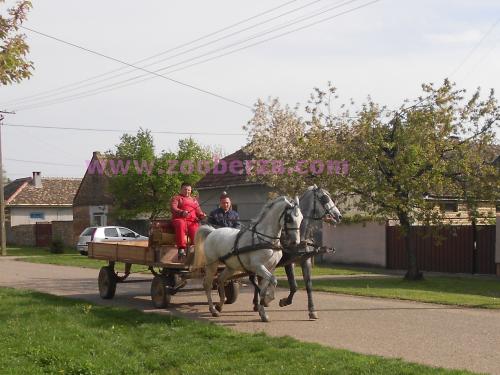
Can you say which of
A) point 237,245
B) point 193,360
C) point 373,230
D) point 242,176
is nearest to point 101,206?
point 242,176

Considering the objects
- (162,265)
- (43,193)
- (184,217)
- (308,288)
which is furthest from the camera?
(43,193)

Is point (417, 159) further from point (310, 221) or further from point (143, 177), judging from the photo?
point (143, 177)

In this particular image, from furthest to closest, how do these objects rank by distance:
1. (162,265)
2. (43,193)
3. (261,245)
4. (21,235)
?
(43,193) < (21,235) < (162,265) < (261,245)

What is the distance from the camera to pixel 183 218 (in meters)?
13.0

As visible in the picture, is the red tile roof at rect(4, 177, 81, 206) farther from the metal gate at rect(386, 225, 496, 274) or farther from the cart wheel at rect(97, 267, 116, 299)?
the cart wheel at rect(97, 267, 116, 299)

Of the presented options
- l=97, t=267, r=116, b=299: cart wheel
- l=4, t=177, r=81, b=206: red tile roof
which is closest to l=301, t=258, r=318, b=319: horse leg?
l=97, t=267, r=116, b=299: cart wheel

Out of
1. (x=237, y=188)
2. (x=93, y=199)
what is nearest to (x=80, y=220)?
(x=93, y=199)

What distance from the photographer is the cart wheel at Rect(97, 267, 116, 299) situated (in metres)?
14.8

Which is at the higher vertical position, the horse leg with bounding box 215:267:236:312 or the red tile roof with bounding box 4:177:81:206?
the red tile roof with bounding box 4:177:81:206

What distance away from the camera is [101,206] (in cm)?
4369

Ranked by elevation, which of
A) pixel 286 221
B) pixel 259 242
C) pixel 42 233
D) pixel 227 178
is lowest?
pixel 42 233

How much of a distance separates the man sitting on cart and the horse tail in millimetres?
698

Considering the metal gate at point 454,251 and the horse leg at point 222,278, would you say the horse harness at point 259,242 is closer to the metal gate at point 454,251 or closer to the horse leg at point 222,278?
the horse leg at point 222,278

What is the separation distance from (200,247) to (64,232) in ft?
114
